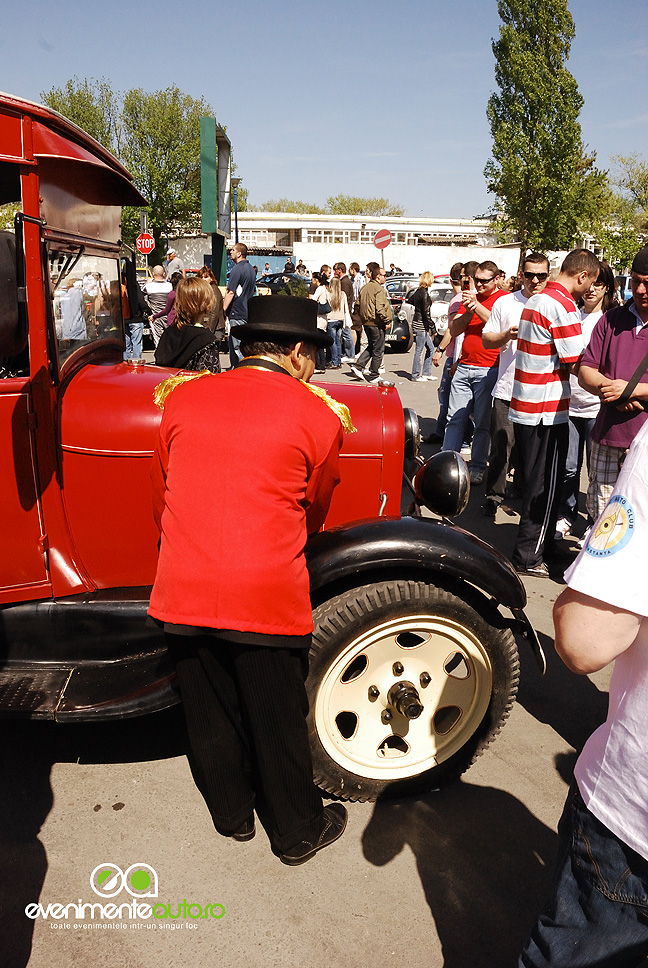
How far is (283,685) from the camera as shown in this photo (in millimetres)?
2229

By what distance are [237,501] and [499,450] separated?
13.7 feet

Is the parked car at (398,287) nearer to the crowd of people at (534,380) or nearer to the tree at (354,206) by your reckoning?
the crowd of people at (534,380)

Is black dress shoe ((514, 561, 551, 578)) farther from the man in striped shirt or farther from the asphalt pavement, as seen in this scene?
the asphalt pavement

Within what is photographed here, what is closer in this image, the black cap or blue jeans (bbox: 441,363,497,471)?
the black cap

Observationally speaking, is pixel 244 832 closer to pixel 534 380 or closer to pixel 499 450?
pixel 534 380

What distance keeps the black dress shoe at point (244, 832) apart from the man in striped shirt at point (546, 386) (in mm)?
2819

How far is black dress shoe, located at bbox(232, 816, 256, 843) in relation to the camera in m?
2.48

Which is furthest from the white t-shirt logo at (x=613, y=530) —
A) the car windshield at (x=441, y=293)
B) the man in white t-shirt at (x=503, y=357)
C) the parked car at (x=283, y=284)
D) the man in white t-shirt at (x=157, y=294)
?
the car windshield at (x=441, y=293)

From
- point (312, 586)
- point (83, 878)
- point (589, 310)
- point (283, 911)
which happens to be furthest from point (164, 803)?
point (589, 310)

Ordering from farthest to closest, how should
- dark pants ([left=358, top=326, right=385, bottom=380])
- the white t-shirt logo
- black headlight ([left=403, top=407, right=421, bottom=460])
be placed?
dark pants ([left=358, top=326, right=385, bottom=380]), black headlight ([left=403, top=407, right=421, bottom=460]), the white t-shirt logo

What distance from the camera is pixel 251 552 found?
2.07m

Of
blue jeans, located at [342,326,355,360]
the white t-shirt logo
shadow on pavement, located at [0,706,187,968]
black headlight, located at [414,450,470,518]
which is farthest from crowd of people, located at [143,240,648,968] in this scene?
blue jeans, located at [342,326,355,360]

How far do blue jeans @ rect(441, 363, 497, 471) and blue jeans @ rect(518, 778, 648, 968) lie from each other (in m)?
5.10

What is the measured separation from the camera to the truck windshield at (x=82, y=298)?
2.74 metres
